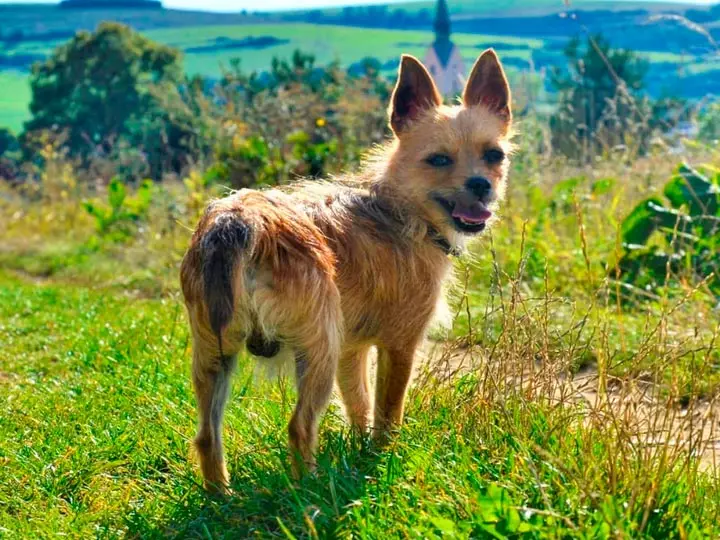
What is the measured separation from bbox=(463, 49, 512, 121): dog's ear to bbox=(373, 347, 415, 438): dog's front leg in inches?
59.2

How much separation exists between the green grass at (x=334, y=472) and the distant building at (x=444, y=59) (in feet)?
19.7

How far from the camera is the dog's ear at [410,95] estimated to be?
4.56 metres

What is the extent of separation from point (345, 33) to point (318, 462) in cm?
1759

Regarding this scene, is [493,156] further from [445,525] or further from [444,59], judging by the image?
[444,59]

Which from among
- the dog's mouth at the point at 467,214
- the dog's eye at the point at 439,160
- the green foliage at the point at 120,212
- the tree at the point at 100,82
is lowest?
the green foliage at the point at 120,212

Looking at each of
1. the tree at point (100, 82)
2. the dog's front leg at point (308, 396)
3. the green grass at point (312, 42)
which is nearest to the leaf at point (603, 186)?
the dog's front leg at point (308, 396)

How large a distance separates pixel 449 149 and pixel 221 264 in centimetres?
162

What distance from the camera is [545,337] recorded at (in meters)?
3.50

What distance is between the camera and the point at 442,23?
1694 cm

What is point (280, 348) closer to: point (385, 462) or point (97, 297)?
point (385, 462)

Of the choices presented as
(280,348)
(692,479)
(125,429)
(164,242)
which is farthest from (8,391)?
(164,242)

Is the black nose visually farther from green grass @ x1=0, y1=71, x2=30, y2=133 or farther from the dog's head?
green grass @ x1=0, y1=71, x2=30, y2=133

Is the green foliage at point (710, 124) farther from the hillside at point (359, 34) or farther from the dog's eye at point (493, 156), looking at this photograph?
the dog's eye at point (493, 156)

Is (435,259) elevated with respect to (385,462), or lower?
elevated
